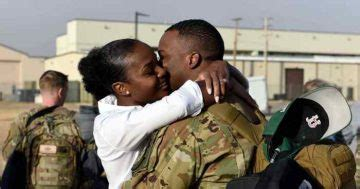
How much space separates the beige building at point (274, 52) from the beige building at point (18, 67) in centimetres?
499

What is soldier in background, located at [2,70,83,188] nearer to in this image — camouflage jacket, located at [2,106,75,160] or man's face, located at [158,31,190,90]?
camouflage jacket, located at [2,106,75,160]

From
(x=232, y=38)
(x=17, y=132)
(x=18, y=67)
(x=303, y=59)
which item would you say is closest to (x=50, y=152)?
(x=17, y=132)

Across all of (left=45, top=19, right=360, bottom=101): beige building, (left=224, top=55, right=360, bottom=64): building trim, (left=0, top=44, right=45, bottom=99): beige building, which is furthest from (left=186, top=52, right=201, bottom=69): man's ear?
(left=0, top=44, right=45, bottom=99): beige building

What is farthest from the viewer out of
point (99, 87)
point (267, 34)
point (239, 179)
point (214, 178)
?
point (267, 34)

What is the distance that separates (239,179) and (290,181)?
18 cm

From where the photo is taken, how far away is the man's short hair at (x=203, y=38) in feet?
6.88

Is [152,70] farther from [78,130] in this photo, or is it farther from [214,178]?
[78,130]

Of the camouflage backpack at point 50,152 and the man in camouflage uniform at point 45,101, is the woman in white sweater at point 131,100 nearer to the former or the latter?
the camouflage backpack at point 50,152

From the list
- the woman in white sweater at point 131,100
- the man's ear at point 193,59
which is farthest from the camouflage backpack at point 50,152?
the man's ear at point 193,59

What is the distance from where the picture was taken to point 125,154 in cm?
219

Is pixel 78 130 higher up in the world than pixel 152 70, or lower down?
lower down

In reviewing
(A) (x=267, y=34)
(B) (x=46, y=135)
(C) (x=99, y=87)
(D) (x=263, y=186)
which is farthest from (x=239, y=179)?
(A) (x=267, y=34)

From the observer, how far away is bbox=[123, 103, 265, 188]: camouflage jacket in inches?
75.1

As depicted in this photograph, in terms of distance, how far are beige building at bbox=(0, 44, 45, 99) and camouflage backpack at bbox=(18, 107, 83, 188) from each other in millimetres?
65657
